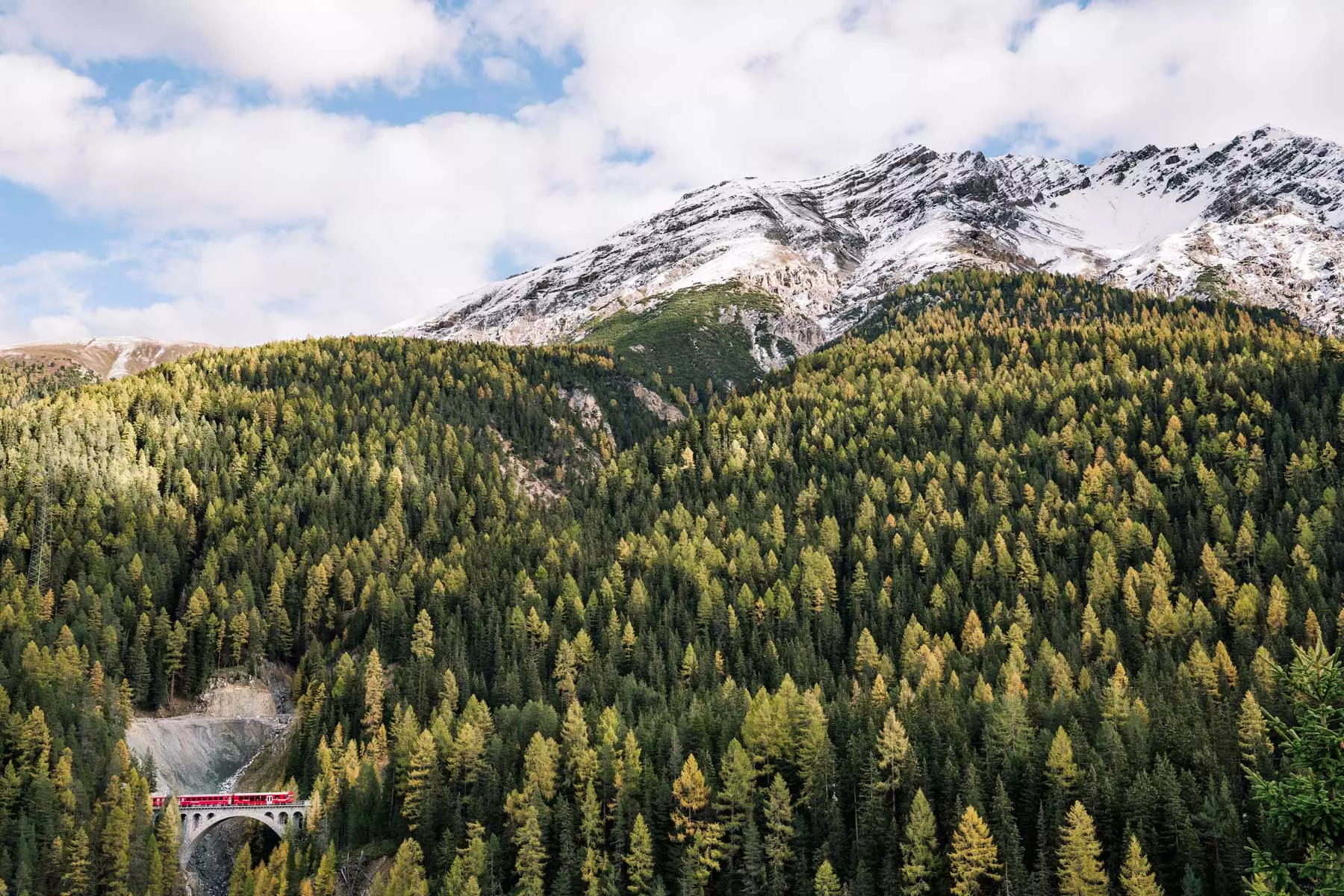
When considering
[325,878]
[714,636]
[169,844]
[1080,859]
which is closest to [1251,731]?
[1080,859]

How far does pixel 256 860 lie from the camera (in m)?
104

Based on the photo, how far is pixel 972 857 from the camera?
259 ft

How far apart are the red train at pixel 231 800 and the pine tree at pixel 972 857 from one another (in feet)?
225

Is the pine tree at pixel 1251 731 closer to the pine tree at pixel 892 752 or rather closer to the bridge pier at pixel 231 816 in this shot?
the pine tree at pixel 892 752

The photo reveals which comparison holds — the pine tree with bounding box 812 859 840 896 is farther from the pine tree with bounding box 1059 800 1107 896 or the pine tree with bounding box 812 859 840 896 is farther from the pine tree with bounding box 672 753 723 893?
the pine tree with bounding box 1059 800 1107 896

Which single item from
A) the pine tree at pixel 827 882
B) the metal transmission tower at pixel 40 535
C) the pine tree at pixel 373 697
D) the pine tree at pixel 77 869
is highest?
the metal transmission tower at pixel 40 535

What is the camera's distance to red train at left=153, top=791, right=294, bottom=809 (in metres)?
102

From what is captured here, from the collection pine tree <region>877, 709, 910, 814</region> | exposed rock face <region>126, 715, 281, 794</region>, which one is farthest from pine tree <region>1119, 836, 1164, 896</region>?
exposed rock face <region>126, 715, 281, 794</region>

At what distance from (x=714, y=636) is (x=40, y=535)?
345ft

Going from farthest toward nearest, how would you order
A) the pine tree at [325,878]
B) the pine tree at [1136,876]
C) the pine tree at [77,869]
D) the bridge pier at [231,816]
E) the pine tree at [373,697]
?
1. the pine tree at [373,697]
2. the bridge pier at [231,816]
3. the pine tree at [325,878]
4. the pine tree at [77,869]
5. the pine tree at [1136,876]

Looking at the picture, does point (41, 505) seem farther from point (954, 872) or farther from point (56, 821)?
point (954, 872)

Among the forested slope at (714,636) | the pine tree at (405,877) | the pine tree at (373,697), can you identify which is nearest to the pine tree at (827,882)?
A: the forested slope at (714,636)

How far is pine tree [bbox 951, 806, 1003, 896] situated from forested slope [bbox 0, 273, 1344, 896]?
31 cm

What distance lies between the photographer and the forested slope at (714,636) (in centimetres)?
8831
